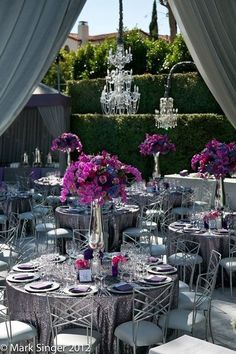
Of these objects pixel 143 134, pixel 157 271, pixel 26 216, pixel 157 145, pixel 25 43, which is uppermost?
pixel 25 43

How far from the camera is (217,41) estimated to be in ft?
11.9

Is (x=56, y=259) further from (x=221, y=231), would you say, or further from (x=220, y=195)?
(x=220, y=195)

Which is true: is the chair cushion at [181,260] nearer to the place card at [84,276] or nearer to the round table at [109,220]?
the round table at [109,220]

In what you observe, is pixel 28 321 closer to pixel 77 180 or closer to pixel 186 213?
pixel 77 180

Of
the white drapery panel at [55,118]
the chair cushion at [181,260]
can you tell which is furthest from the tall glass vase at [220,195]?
the white drapery panel at [55,118]

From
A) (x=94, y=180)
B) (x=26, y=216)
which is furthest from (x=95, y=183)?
(x=26, y=216)

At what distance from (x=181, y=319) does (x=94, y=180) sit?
4.55 ft

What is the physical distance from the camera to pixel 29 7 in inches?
137

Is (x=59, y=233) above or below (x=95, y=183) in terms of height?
below

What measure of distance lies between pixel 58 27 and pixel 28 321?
2352mm

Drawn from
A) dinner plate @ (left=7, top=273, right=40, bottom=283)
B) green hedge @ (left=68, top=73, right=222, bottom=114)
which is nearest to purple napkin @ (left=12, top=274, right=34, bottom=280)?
dinner plate @ (left=7, top=273, right=40, bottom=283)

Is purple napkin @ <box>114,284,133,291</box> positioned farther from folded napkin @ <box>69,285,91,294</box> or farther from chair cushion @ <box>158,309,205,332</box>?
chair cushion @ <box>158,309,205,332</box>

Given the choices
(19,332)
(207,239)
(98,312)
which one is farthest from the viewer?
(207,239)

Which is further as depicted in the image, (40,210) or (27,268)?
(40,210)
